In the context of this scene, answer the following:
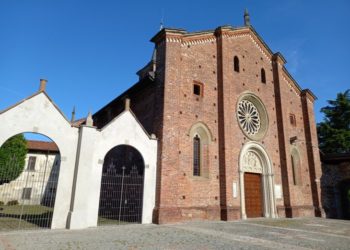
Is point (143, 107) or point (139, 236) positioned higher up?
point (143, 107)

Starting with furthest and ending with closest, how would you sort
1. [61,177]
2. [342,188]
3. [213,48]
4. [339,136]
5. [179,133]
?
[339,136]
[342,188]
[213,48]
[179,133]
[61,177]

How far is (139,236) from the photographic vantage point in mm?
7762

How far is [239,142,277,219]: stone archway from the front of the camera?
15159 millimetres

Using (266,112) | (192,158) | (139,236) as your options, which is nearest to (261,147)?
(266,112)

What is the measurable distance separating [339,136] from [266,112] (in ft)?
55.2

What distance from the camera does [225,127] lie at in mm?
13867

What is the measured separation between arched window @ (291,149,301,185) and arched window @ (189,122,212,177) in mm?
8345

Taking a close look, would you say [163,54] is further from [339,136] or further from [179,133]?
[339,136]

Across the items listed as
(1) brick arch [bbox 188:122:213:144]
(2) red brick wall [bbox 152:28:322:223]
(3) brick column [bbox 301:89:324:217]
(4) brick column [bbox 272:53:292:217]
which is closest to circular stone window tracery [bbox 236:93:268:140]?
(2) red brick wall [bbox 152:28:322:223]

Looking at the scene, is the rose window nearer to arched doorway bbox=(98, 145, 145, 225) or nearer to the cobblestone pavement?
arched doorway bbox=(98, 145, 145, 225)

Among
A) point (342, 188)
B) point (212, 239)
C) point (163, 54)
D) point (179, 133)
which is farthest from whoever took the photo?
point (342, 188)

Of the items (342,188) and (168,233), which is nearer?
(168,233)

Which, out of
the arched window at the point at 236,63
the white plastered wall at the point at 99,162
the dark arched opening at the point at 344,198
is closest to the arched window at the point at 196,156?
the white plastered wall at the point at 99,162

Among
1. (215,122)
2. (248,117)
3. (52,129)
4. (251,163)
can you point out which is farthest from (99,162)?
(248,117)
